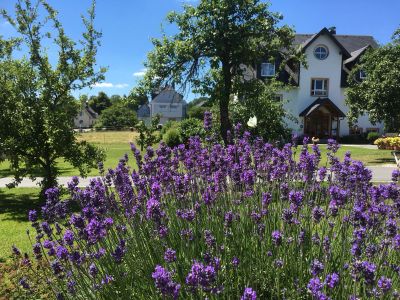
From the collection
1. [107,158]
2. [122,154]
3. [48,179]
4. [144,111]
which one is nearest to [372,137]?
[122,154]

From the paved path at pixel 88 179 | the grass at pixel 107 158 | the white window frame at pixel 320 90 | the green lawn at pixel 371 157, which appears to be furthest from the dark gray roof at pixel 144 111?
the paved path at pixel 88 179

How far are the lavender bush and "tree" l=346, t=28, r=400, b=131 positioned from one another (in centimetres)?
1641

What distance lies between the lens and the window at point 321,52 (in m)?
35.8

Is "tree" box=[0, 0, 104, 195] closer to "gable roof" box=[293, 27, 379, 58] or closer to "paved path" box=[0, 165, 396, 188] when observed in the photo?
"paved path" box=[0, 165, 396, 188]

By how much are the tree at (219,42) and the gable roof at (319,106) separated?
23.7 m

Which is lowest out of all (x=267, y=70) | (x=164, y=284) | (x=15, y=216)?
(x=15, y=216)

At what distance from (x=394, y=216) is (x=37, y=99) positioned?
9629 mm

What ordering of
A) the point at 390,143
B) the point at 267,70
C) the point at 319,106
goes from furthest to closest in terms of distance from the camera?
the point at 267,70
the point at 319,106
the point at 390,143

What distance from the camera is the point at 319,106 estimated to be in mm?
35750

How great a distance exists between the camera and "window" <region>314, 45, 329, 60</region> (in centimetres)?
3581

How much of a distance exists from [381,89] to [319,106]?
53.7 ft

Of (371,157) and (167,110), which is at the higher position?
(167,110)

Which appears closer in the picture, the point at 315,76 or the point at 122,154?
the point at 122,154

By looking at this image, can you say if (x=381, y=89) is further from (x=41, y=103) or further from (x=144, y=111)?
(x=144, y=111)
